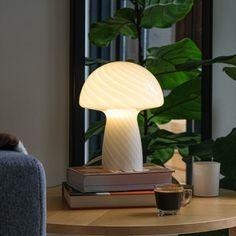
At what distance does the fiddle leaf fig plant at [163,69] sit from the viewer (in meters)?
1.99

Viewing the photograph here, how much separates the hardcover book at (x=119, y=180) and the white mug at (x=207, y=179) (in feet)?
0.55

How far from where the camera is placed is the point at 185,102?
6.61 ft

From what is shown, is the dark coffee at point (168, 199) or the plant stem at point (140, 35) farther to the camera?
the plant stem at point (140, 35)

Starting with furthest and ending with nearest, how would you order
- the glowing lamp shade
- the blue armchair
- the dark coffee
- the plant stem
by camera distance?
the plant stem
the glowing lamp shade
the dark coffee
the blue armchair

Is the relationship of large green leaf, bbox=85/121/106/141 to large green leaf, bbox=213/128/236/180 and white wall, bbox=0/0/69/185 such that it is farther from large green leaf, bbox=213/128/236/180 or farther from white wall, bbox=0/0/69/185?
large green leaf, bbox=213/128/236/180

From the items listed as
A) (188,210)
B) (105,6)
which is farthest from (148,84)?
(105,6)

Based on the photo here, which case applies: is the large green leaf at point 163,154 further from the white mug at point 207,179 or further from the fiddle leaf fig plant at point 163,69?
the white mug at point 207,179

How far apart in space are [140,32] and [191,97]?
385 millimetres

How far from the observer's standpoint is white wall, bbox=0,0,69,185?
5.95ft

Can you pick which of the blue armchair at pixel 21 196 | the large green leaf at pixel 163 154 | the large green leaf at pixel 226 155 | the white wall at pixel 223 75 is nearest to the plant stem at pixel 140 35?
the large green leaf at pixel 163 154

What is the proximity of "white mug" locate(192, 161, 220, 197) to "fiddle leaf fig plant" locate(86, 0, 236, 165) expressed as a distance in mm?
509

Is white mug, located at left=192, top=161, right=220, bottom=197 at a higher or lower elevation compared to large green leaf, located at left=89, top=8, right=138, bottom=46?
lower

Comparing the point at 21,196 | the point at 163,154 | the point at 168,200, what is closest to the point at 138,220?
the point at 168,200


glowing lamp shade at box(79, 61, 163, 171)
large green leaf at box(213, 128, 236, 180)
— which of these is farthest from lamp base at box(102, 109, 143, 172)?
large green leaf at box(213, 128, 236, 180)
